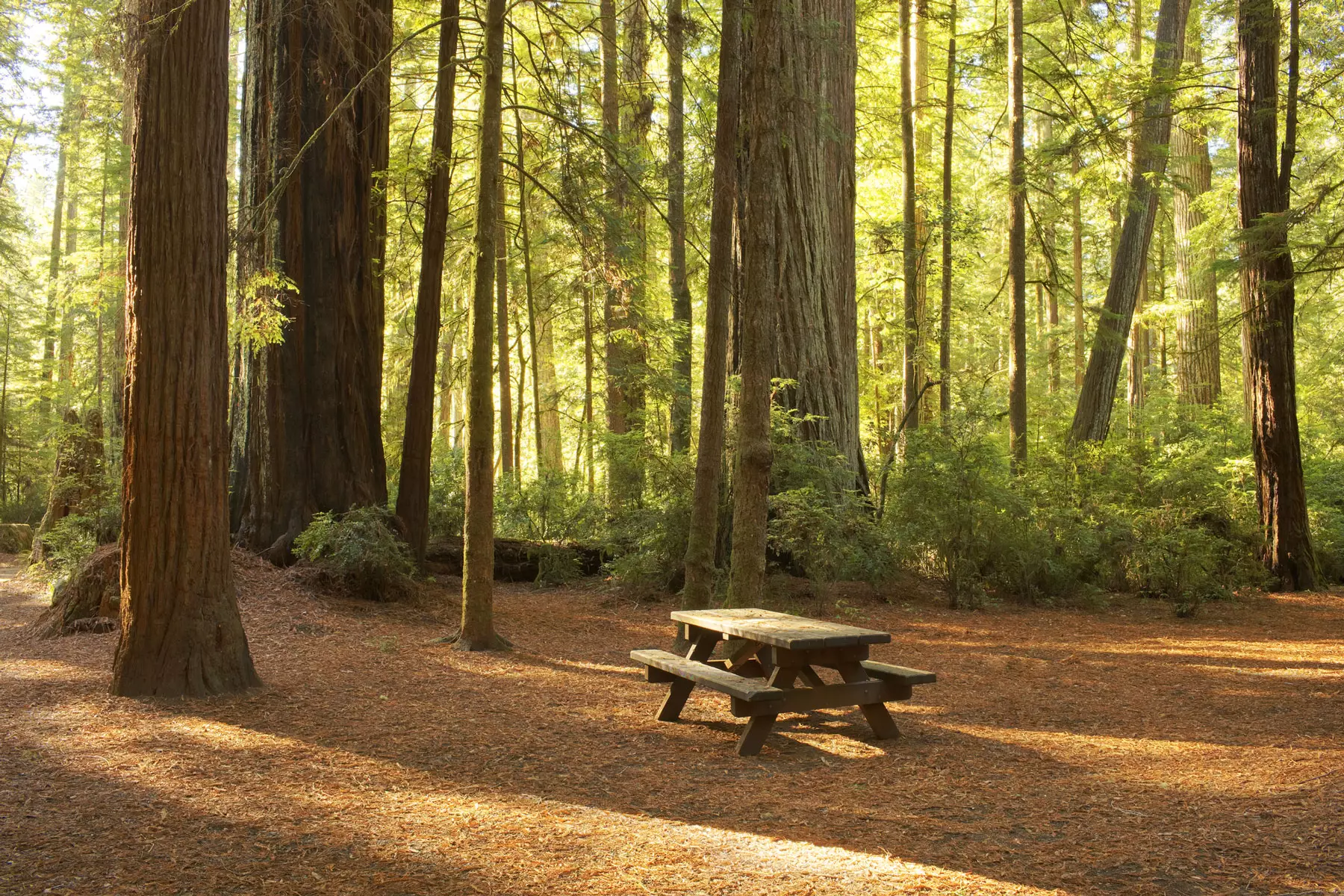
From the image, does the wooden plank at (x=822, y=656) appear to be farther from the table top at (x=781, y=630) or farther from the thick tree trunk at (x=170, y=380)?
the thick tree trunk at (x=170, y=380)

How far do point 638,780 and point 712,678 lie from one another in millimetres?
822

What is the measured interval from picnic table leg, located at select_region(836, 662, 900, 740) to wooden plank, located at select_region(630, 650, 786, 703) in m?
0.52

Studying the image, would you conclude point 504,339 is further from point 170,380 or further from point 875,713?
point 875,713

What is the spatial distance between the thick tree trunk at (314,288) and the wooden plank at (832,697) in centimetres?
654

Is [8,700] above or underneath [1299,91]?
underneath

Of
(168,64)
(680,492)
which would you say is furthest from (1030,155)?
(168,64)

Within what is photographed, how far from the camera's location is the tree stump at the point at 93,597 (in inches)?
313

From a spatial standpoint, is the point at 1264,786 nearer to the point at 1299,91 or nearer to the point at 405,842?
the point at 405,842

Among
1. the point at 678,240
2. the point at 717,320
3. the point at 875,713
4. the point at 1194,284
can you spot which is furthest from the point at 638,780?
the point at 1194,284

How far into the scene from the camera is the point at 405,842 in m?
3.68

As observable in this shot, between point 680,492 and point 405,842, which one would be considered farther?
point 680,492

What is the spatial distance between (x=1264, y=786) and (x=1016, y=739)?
1.32m

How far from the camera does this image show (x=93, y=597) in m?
8.04

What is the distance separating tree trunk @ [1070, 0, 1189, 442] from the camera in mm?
13922
